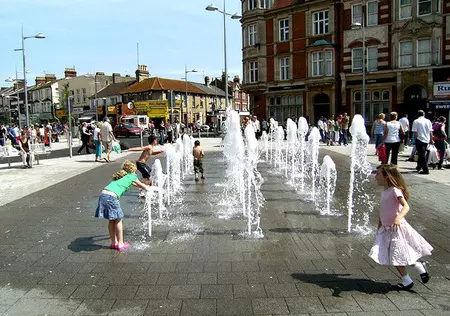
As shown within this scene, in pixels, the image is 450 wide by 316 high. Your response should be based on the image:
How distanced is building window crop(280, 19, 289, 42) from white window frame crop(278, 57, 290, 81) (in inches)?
74.6

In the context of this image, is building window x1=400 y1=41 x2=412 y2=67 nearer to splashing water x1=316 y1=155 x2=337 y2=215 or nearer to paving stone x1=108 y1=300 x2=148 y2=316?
splashing water x1=316 y1=155 x2=337 y2=215

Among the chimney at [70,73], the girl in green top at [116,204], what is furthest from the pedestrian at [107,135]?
the chimney at [70,73]

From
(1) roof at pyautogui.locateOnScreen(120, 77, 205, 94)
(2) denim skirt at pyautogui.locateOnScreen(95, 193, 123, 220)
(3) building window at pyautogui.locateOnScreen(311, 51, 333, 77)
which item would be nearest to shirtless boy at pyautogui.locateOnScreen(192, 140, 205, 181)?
(2) denim skirt at pyautogui.locateOnScreen(95, 193, 123, 220)

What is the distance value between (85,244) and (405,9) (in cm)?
3343

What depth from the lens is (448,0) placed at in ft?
101

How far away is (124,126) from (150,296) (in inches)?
1586

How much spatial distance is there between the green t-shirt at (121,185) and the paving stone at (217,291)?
6.95 ft

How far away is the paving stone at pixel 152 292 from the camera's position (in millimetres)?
4412

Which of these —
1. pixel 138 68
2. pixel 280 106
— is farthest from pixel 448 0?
pixel 138 68

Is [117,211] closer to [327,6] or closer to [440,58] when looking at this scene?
[440,58]

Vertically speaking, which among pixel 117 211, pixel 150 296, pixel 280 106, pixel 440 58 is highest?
pixel 440 58

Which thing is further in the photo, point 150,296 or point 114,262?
point 114,262

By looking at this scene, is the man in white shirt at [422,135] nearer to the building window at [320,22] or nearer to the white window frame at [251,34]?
the building window at [320,22]

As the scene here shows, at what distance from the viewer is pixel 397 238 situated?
4.43m
